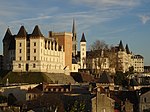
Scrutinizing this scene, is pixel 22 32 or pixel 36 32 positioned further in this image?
pixel 22 32

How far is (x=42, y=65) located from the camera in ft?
270

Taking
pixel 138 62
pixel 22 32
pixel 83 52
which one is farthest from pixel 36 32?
pixel 138 62

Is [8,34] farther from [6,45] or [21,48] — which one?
[21,48]

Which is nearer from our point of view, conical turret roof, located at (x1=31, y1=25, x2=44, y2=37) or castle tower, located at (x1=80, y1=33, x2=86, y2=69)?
conical turret roof, located at (x1=31, y1=25, x2=44, y2=37)

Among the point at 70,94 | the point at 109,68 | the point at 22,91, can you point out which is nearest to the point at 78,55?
the point at 109,68

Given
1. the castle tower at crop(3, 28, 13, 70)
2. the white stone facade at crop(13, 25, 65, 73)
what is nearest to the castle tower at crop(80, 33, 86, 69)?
the castle tower at crop(3, 28, 13, 70)

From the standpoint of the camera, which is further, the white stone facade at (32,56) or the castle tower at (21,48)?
the castle tower at (21,48)

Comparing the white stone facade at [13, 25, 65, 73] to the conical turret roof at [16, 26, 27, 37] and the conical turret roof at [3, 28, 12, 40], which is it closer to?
the conical turret roof at [16, 26, 27, 37]

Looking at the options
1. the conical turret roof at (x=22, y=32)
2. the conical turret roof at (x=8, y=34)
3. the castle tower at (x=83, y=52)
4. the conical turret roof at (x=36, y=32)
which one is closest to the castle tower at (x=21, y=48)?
the conical turret roof at (x=22, y=32)

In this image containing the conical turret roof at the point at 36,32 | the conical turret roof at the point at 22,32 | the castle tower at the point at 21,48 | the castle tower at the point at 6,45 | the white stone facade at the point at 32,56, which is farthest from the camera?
the castle tower at the point at 6,45

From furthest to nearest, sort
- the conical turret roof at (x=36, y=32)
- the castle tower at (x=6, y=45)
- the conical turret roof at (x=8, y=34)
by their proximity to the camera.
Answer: the conical turret roof at (x=8, y=34), the castle tower at (x=6, y=45), the conical turret roof at (x=36, y=32)

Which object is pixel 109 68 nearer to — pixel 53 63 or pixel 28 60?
pixel 53 63

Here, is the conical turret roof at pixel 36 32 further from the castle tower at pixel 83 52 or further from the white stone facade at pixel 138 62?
the white stone facade at pixel 138 62

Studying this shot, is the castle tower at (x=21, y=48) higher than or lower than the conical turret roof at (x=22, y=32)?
lower
